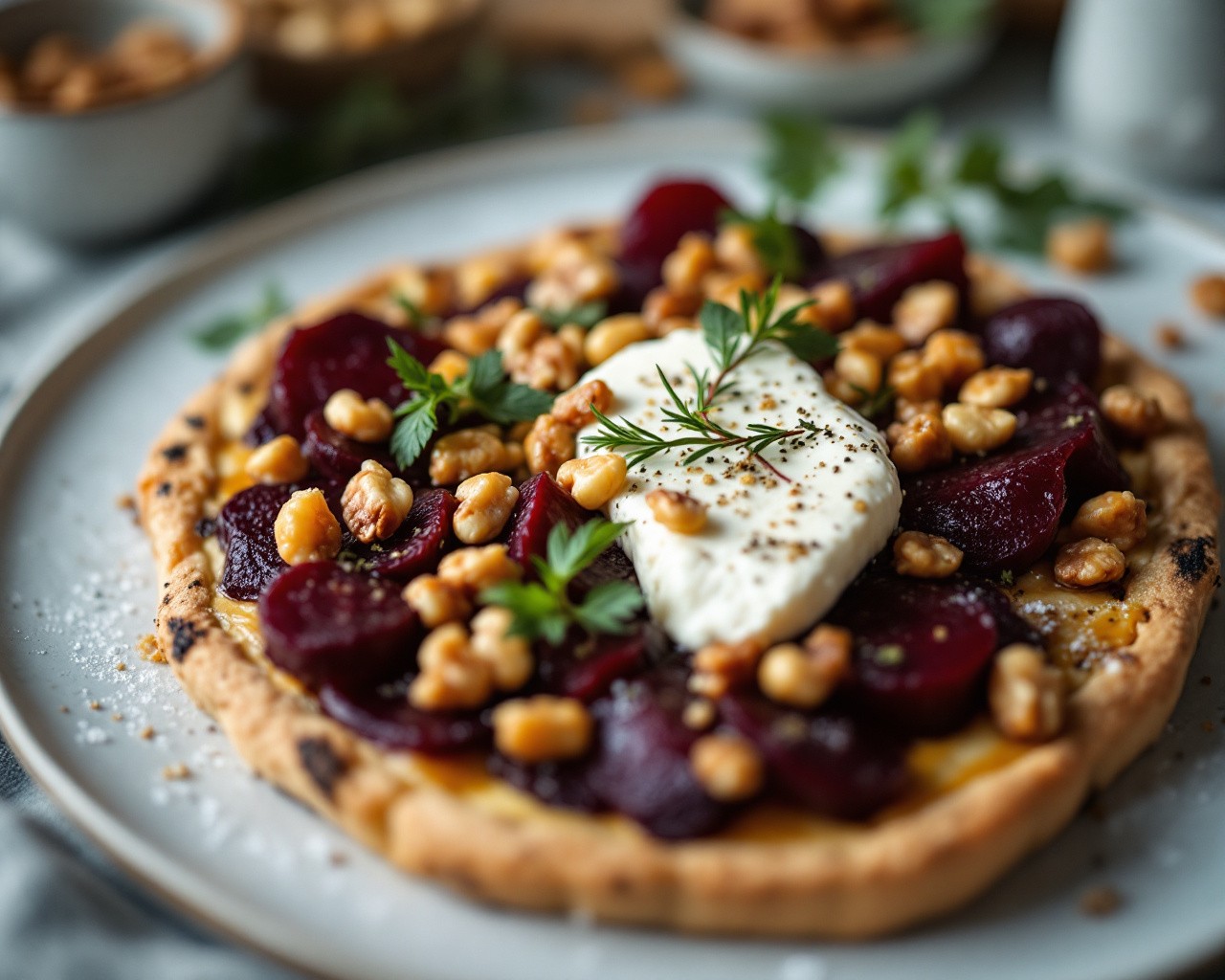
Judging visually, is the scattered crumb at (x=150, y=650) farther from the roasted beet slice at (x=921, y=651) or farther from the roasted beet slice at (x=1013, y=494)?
the roasted beet slice at (x=1013, y=494)

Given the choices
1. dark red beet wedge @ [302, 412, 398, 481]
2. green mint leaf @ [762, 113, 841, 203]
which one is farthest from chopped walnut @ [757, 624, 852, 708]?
green mint leaf @ [762, 113, 841, 203]

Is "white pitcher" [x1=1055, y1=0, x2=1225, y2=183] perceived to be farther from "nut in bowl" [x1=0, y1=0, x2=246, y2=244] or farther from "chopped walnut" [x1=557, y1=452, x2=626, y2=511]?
"nut in bowl" [x1=0, y1=0, x2=246, y2=244]

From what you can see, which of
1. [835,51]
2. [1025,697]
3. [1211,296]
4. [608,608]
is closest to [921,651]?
[1025,697]

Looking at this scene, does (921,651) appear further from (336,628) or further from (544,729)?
(336,628)

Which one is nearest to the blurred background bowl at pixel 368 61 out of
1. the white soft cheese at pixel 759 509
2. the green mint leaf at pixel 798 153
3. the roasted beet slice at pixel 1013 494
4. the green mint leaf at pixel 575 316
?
the green mint leaf at pixel 798 153

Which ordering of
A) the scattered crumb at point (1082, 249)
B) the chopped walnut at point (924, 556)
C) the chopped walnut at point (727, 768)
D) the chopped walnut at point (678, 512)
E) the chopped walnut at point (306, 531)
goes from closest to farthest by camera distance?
the chopped walnut at point (727, 768) < the chopped walnut at point (678, 512) < the chopped walnut at point (924, 556) < the chopped walnut at point (306, 531) < the scattered crumb at point (1082, 249)

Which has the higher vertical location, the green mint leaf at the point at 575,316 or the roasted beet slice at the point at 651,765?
the green mint leaf at the point at 575,316

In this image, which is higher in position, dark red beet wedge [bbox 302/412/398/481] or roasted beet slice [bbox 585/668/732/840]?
dark red beet wedge [bbox 302/412/398/481]
